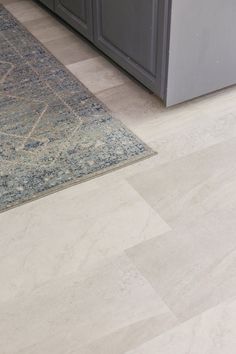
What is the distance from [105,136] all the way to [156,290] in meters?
0.79

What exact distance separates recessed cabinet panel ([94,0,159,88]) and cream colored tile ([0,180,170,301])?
0.65 metres

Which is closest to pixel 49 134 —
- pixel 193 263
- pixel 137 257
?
pixel 137 257

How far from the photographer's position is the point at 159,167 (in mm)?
1943

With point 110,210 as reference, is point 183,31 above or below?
above

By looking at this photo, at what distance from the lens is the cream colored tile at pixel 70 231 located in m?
1.56

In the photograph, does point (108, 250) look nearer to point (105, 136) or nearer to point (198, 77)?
point (105, 136)

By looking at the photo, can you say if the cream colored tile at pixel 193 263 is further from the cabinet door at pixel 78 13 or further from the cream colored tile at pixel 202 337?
the cabinet door at pixel 78 13

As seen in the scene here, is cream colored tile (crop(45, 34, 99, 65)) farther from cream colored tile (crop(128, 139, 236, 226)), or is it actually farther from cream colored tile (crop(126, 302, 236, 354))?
cream colored tile (crop(126, 302, 236, 354))

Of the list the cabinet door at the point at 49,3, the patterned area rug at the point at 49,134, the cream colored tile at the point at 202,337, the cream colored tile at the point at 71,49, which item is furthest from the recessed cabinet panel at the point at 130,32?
the cream colored tile at the point at 202,337

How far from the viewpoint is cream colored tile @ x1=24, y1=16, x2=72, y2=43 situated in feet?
9.44

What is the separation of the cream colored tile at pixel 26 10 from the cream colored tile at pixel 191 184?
1.61 metres

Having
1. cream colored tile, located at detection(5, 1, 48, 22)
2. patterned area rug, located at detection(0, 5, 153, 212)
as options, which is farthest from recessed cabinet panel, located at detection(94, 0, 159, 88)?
cream colored tile, located at detection(5, 1, 48, 22)

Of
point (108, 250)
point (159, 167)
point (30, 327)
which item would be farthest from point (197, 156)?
point (30, 327)

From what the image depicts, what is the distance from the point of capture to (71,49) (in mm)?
2748
